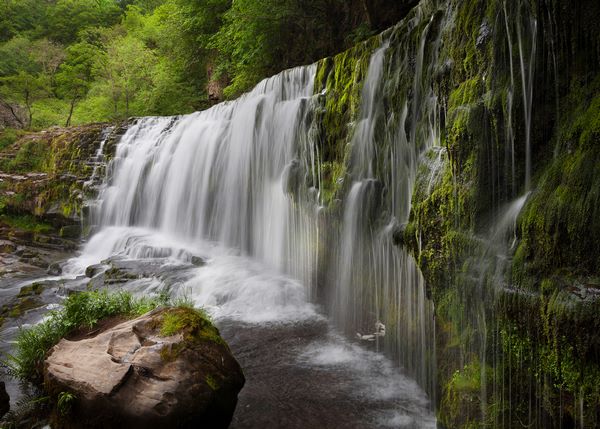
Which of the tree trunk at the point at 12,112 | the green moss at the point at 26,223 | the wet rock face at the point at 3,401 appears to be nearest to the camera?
the wet rock face at the point at 3,401

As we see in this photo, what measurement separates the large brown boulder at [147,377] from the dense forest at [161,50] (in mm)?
4363

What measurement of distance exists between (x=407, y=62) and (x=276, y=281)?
17.3 ft

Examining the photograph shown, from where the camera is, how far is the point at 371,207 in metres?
6.97

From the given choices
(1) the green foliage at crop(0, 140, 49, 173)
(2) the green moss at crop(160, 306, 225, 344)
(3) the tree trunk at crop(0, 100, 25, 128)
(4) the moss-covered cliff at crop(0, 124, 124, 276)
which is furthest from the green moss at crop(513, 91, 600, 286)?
(3) the tree trunk at crop(0, 100, 25, 128)

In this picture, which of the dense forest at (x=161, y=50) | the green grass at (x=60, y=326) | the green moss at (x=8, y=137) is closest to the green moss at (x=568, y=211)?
the green grass at (x=60, y=326)

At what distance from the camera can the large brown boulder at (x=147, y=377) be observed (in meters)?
4.05

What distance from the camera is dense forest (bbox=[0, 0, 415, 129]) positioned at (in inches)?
543

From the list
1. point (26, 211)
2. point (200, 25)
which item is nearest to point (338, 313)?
point (26, 211)

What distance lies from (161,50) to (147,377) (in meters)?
22.1

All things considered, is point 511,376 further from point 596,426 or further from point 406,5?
point 406,5

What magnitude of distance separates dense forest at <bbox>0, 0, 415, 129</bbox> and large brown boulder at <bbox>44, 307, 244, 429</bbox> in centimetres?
436

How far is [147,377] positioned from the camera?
13.8 ft

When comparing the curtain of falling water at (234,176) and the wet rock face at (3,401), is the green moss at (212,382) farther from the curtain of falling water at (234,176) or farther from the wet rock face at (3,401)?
the curtain of falling water at (234,176)

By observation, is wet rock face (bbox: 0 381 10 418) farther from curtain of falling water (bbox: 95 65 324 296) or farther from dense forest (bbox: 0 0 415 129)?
curtain of falling water (bbox: 95 65 324 296)
